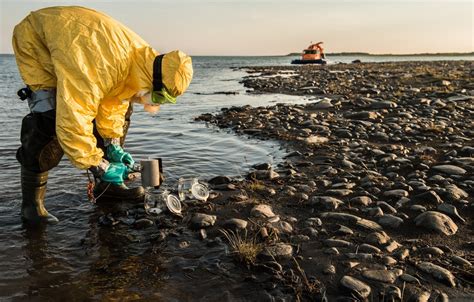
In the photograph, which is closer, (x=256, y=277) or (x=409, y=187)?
(x=256, y=277)

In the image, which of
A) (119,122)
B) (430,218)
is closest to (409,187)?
(430,218)

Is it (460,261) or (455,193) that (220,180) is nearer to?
(455,193)

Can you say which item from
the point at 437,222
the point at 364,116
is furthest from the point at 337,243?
the point at 364,116

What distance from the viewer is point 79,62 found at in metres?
3.96

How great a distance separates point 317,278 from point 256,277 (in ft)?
1.79

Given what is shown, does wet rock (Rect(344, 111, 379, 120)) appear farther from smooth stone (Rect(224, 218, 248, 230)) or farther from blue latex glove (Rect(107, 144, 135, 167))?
blue latex glove (Rect(107, 144, 135, 167))

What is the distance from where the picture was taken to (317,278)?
11.9ft

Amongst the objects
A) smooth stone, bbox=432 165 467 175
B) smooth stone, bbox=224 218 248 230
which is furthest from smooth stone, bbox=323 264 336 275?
smooth stone, bbox=432 165 467 175

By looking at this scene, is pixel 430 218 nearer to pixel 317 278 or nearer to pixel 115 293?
pixel 317 278

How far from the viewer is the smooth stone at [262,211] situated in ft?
16.4

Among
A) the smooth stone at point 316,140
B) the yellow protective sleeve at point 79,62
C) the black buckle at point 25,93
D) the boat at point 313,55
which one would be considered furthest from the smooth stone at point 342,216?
the boat at point 313,55

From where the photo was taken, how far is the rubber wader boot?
4.83 metres

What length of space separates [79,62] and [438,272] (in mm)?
3867

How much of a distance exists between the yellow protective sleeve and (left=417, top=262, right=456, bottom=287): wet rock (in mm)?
3236
